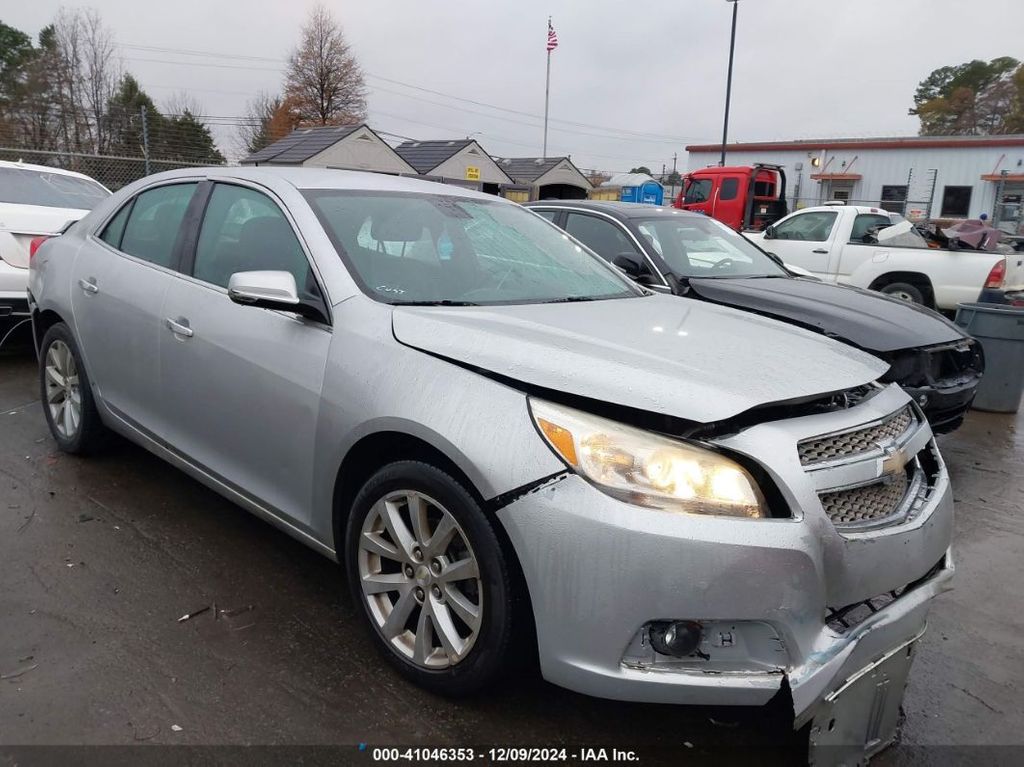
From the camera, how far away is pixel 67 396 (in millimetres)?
4289

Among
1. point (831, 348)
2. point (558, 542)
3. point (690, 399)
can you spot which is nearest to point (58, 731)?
point (558, 542)

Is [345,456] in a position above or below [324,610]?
above

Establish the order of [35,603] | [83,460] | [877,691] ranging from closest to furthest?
1. [877,691]
2. [35,603]
3. [83,460]

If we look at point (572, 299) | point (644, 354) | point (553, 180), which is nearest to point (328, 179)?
point (572, 299)

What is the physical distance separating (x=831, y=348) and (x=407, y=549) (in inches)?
64.0

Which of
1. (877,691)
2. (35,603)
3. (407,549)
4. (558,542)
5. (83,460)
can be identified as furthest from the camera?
(83,460)

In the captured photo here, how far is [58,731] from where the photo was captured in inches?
87.6

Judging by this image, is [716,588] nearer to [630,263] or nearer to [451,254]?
[451,254]

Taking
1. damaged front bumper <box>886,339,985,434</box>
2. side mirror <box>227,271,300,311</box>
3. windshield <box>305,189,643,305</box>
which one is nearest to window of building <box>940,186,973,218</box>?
damaged front bumper <box>886,339,985,434</box>

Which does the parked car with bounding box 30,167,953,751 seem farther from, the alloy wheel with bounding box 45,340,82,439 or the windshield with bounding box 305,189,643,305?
the alloy wheel with bounding box 45,340,82,439

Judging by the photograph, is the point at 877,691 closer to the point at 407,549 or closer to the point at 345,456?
the point at 407,549

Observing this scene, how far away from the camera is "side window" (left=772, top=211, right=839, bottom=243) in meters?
11.1

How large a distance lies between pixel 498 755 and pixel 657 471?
974mm

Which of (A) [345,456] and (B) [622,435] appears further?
(A) [345,456]
